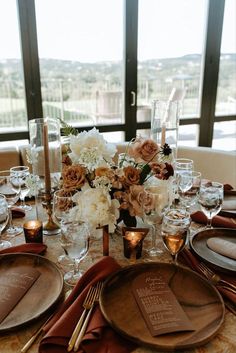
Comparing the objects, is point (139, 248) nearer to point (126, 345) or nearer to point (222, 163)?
point (126, 345)

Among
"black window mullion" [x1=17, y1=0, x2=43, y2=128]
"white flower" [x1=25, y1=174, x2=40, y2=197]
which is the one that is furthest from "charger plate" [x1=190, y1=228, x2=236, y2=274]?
"black window mullion" [x1=17, y1=0, x2=43, y2=128]

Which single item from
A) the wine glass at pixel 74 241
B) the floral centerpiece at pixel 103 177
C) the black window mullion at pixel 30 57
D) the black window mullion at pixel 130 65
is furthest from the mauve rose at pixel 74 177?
the black window mullion at pixel 130 65

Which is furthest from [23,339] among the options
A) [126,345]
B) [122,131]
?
[122,131]

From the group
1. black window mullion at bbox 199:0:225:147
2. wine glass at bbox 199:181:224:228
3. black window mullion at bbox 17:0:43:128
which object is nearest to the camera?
wine glass at bbox 199:181:224:228

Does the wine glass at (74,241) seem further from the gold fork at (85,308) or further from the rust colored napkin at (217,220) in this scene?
the rust colored napkin at (217,220)

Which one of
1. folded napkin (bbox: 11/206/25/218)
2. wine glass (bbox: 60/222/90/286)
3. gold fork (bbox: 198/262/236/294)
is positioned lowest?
folded napkin (bbox: 11/206/25/218)

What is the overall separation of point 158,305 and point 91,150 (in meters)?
0.47

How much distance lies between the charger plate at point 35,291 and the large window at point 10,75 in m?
2.33

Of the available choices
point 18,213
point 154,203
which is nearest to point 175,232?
point 154,203

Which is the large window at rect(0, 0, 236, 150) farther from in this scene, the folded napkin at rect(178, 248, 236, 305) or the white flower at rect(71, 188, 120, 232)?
the folded napkin at rect(178, 248, 236, 305)

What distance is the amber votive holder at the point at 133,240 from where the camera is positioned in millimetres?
1002

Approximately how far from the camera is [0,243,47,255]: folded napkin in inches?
40.6

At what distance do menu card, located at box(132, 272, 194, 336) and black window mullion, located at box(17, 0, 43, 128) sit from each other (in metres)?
2.46

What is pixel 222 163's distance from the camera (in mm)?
2092
